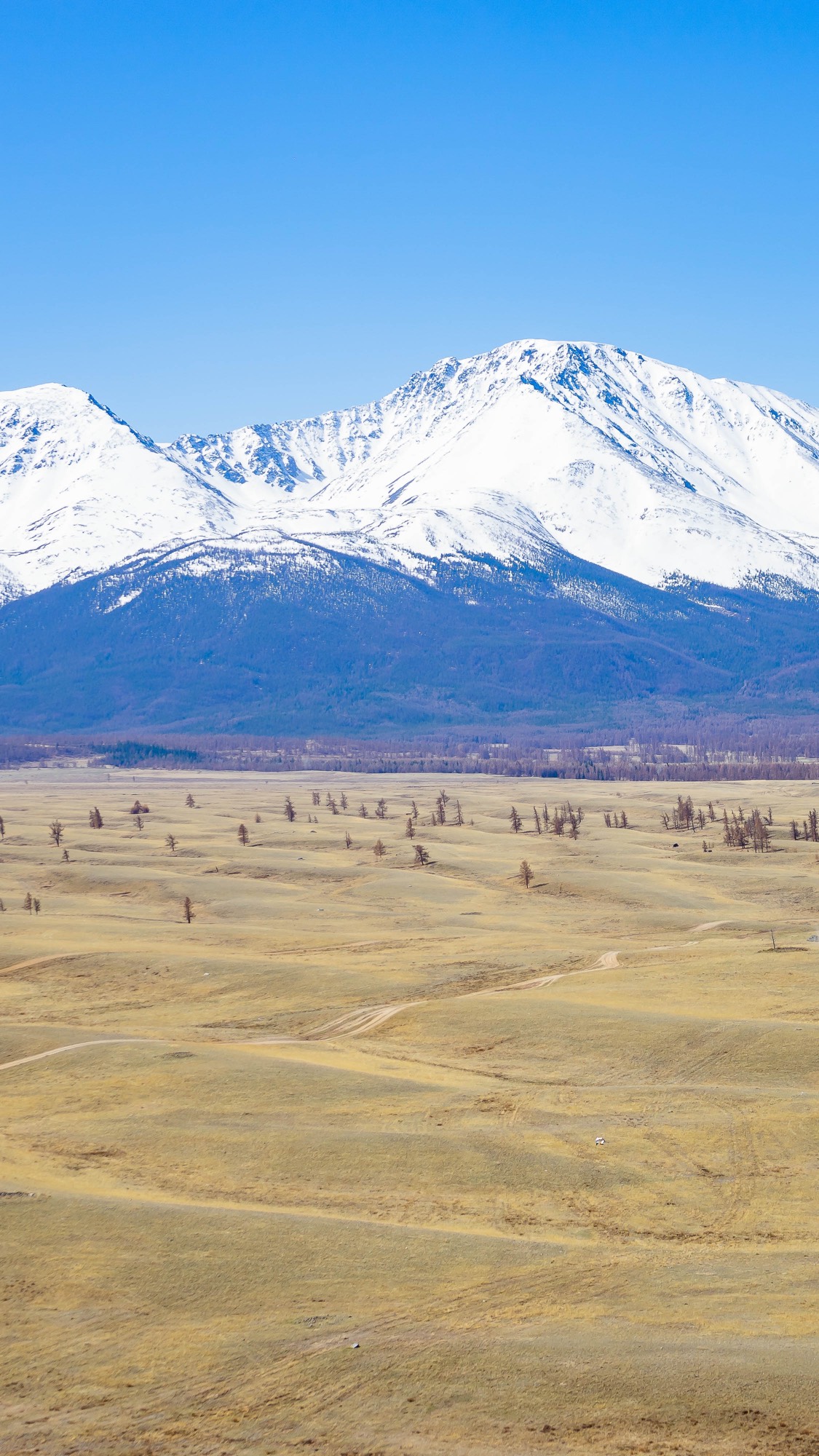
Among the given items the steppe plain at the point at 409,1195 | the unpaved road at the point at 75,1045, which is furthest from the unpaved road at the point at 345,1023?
the steppe plain at the point at 409,1195

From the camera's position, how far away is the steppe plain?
29.8 meters

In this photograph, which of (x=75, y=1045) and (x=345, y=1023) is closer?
(x=75, y=1045)

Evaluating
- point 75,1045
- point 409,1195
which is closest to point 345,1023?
point 75,1045

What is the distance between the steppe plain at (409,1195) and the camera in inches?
1175

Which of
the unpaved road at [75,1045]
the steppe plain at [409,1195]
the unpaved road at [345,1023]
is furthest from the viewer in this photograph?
the unpaved road at [345,1023]

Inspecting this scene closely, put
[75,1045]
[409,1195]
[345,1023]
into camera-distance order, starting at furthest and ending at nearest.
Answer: [345,1023], [75,1045], [409,1195]

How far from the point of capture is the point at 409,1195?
42.5 m

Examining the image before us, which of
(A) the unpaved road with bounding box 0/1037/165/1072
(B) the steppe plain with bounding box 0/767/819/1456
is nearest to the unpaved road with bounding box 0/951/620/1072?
(A) the unpaved road with bounding box 0/1037/165/1072

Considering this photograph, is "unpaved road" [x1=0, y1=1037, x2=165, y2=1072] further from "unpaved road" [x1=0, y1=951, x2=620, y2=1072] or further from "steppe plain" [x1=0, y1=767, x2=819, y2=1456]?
"steppe plain" [x1=0, y1=767, x2=819, y2=1456]

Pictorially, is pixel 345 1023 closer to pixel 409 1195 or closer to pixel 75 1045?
pixel 75 1045

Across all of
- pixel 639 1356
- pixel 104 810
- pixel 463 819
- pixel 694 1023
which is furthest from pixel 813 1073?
pixel 104 810

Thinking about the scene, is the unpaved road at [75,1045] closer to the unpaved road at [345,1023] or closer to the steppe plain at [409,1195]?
the unpaved road at [345,1023]

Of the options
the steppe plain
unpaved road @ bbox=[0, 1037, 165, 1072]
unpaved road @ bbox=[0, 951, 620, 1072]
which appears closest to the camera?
the steppe plain

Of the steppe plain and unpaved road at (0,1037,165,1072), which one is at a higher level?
unpaved road at (0,1037,165,1072)
